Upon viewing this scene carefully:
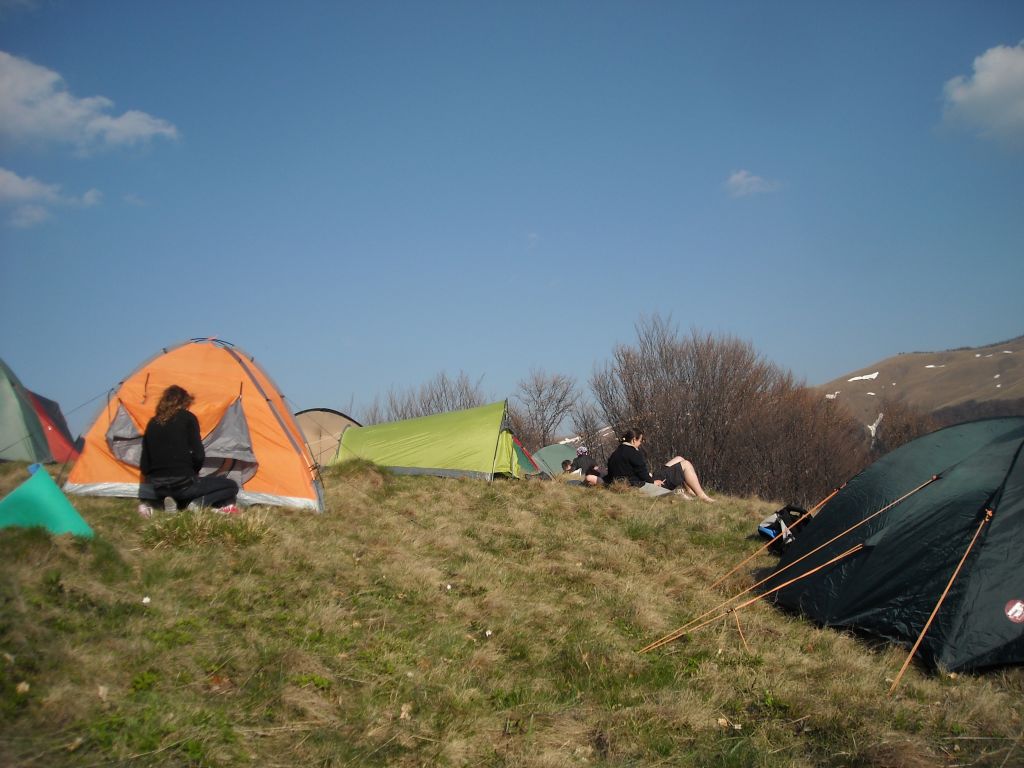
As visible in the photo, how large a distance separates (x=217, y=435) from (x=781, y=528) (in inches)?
277

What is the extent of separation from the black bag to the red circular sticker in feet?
10.1

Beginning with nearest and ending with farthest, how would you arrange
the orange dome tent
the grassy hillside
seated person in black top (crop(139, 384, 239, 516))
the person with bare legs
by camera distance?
1. the grassy hillside
2. seated person in black top (crop(139, 384, 239, 516))
3. the orange dome tent
4. the person with bare legs

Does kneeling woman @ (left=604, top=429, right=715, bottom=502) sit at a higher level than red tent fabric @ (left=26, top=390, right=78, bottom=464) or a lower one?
lower

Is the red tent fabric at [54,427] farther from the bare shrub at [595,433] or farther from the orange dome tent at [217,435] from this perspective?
the bare shrub at [595,433]

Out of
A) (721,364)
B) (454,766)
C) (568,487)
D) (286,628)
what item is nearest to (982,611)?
(454,766)

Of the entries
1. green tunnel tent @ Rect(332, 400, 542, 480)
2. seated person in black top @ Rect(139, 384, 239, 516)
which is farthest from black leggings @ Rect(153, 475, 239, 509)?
green tunnel tent @ Rect(332, 400, 542, 480)

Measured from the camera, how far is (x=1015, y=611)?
5.54 metres

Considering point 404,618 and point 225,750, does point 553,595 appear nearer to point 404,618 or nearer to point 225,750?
point 404,618

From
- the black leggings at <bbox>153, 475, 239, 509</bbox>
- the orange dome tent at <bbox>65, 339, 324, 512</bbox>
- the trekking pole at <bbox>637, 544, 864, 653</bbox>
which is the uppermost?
the orange dome tent at <bbox>65, 339, 324, 512</bbox>

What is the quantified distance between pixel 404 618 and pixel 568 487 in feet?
22.4

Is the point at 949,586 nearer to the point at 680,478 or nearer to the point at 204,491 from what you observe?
the point at 204,491

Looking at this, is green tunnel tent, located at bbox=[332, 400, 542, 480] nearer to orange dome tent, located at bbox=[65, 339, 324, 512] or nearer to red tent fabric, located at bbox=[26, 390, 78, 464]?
orange dome tent, located at bbox=[65, 339, 324, 512]

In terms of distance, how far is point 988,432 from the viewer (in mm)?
6871

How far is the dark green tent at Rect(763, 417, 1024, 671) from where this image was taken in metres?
5.61
